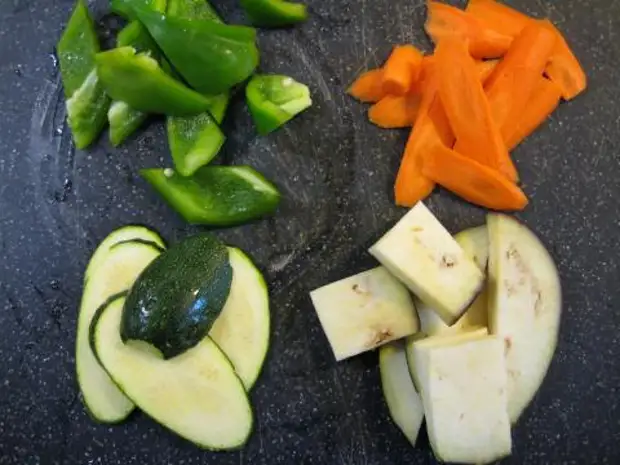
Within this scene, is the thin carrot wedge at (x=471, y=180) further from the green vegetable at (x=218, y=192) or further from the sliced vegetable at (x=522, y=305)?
the green vegetable at (x=218, y=192)

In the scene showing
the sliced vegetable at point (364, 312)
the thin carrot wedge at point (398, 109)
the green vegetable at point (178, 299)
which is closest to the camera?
the green vegetable at point (178, 299)

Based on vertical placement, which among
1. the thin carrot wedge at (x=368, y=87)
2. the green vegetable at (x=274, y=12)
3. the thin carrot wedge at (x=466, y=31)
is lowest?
the thin carrot wedge at (x=368, y=87)

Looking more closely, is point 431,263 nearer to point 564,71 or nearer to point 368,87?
point 368,87

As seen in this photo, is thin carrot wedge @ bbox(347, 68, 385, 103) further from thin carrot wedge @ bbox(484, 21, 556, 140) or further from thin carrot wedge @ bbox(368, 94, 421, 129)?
thin carrot wedge @ bbox(484, 21, 556, 140)

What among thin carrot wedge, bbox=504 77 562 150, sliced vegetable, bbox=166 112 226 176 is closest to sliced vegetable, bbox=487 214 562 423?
thin carrot wedge, bbox=504 77 562 150

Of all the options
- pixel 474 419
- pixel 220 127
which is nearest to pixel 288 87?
pixel 220 127

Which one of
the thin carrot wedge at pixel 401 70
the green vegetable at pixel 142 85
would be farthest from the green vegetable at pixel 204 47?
the thin carrot wedge at pixel 401 70

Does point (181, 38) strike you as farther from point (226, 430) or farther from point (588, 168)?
point (588, 168)
